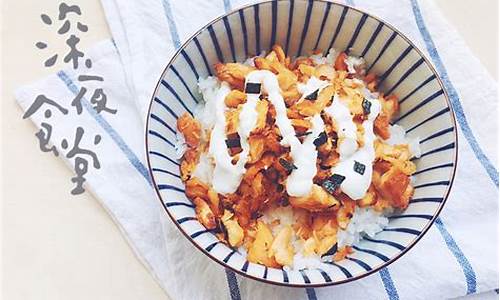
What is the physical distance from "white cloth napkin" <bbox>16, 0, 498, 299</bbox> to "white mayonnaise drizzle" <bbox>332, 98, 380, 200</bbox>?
25 centimetres

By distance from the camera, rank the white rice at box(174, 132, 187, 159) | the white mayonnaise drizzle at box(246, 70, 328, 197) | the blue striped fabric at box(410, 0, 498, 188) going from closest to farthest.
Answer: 1. the white mayonnaise drizzle at box(246, 70, 328, 197)
2. the white rice at box(174, 132, 187, 159)
3. the blue striped fabric at box(410, 0, 498, 188)

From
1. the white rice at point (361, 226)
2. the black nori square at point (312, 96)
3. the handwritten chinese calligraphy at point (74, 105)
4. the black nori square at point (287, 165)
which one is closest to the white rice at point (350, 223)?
the white rice at point (361, 226)

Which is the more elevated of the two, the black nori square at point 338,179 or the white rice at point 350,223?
the black nori square at point 338,179

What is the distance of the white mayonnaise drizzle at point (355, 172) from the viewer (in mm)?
1235

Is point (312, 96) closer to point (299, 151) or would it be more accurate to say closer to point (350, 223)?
point (299, 151)

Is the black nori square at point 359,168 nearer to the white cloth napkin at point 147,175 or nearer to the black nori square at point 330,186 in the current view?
the black nori square at point 330,186

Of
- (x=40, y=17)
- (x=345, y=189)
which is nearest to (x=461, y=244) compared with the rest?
(x=345, y=189)

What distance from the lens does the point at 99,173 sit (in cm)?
146

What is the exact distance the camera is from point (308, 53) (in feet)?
4.78

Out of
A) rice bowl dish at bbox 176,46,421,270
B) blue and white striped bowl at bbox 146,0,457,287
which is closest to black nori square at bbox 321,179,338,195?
rice bowl dish at bbox 176,46,421,270

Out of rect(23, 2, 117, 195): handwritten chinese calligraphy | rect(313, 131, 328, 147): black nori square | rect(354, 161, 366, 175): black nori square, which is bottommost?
rect(23, 2, 117, 195): handwritten chinese calligraphy

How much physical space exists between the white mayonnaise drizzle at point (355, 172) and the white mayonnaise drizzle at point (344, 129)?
1cm

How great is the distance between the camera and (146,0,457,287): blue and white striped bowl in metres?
1.24

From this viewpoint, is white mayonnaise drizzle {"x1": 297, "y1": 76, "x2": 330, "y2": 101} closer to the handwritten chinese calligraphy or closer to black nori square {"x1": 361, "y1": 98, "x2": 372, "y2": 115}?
black nori square {"x1": 361, "y1": 98, "x2": 372, "y2": 115}
